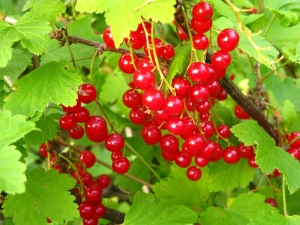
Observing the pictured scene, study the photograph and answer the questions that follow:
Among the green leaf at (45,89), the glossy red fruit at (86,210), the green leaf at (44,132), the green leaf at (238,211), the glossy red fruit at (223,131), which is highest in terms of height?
the green leaf at (45,89)

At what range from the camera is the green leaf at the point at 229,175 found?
1408 millimetres

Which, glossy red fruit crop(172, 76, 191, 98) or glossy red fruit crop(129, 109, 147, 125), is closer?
glossy red fruit crop(172, 76, 191, 98)

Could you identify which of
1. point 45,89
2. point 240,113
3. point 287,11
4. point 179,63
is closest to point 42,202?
point 45,89

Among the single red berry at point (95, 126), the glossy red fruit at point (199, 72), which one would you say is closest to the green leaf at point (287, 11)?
the glossy red fruit at point (199, 72)

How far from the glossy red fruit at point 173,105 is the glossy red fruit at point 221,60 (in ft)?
0.40

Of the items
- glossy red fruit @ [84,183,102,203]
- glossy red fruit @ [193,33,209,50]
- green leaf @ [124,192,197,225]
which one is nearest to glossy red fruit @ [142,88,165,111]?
glossy red fruit @ [193,33,209,50]

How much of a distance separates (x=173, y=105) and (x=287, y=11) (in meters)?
0.50

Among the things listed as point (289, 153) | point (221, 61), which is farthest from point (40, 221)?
point (289, 153)

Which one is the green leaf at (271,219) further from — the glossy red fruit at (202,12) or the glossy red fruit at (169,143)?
the glossy red fruit at (202,12)

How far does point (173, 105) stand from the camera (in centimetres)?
92

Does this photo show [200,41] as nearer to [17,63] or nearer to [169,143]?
[169,143]

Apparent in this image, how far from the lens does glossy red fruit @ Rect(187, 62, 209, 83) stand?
922 mm

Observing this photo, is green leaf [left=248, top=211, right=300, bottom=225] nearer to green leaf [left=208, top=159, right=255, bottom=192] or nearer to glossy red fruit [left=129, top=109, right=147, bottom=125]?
green leaf [left=208, top=159, right=255, bottom=192]

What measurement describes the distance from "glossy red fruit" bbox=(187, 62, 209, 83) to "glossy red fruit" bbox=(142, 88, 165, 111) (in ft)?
0.27
